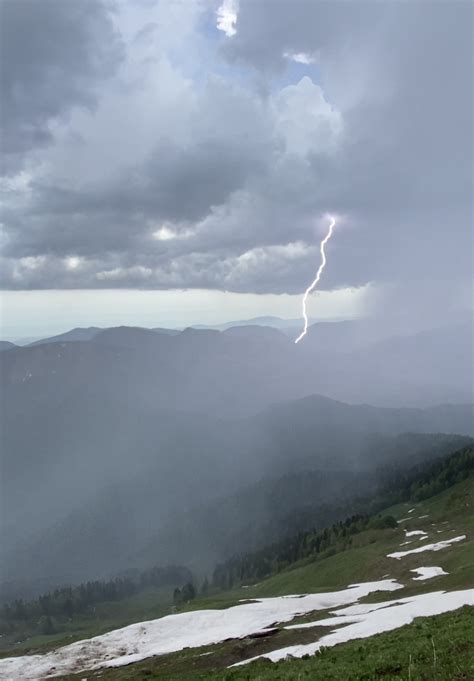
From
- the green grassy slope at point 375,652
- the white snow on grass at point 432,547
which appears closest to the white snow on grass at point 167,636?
the green grassy slope at point 375,652

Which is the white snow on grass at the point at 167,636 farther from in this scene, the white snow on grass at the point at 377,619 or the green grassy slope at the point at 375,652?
the white snow on grass at the point at 377,619

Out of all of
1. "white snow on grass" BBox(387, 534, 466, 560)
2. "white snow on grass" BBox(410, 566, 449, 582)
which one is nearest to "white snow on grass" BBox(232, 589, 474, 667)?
"white snow on grass" BBox(410, 566, 449, 582)

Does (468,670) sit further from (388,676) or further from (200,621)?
(200,621)

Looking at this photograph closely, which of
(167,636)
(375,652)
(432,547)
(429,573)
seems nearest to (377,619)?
(375,652)

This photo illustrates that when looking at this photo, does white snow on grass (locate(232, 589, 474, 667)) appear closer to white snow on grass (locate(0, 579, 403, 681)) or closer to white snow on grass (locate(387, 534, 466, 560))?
white snow on grass (locate(0, 579, 403, 681))

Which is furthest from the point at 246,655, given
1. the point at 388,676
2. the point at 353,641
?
the point at 388,676

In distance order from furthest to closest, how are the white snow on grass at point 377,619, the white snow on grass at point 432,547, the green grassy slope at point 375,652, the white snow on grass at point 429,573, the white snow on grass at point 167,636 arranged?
the white snow on grass at point 432,547, the white snow on grass at point 429,573, the white snow on grass at point 167,636, the white snow on grass at point 377,619, the green grassy slope at point 375,652
